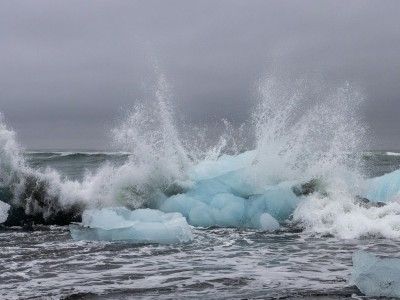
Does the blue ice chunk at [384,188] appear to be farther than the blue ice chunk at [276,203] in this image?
Yes

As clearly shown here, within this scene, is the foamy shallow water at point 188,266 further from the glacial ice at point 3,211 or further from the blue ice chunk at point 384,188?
the blue ice chunk at point 384,188

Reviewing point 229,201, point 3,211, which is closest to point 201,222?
point 229,201

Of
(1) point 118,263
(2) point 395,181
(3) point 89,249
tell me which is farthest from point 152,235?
(2) point 395,181

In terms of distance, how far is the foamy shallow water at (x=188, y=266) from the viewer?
582 cm

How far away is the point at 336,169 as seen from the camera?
1252cm

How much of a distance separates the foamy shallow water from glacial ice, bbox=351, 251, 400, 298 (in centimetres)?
14

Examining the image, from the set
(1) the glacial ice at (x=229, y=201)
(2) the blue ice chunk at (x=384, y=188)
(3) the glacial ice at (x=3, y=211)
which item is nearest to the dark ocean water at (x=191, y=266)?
(1) the glacial ice at (x=229, y=201)

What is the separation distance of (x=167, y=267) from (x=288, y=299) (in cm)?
210

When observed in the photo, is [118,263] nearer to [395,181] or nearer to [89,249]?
[89,249]

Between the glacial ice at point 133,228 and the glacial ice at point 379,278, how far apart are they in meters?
3.80

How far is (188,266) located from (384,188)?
808cm

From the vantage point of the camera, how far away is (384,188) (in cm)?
1357

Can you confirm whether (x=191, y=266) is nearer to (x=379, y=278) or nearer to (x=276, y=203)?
(x=379, y=278)

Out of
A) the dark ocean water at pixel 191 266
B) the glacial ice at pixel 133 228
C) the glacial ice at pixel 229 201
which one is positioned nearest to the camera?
the dark ocean water at pixel 191 266
